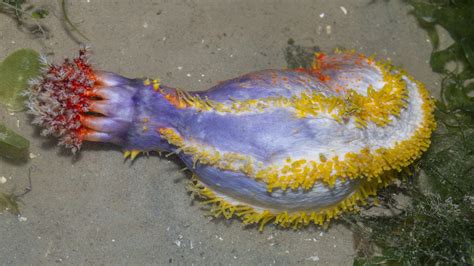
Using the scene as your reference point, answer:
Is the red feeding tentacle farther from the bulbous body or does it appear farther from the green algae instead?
the green algae

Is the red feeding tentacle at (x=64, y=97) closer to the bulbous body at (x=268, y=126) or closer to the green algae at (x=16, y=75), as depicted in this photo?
the bulbous body at (x=268, y=126)

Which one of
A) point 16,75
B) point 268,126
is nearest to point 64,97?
point 16,75

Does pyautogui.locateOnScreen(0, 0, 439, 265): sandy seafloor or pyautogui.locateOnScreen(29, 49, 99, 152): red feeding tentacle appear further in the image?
pyautogui.locateOnScreen(0, 0, 439, 265): sandy seafloor

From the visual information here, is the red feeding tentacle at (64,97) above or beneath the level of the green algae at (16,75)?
above

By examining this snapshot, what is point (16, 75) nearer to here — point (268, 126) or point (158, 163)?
point (158, 163)

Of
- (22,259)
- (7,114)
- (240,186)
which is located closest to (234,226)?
(240,186)

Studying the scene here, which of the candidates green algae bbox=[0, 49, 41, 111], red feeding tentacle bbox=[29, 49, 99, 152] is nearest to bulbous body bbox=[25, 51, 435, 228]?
red feeding tentacle bbox=[29, 49, 99, 152]

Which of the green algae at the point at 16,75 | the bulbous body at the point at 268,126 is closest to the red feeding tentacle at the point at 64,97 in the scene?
the bulbous body at the point at 268,126
